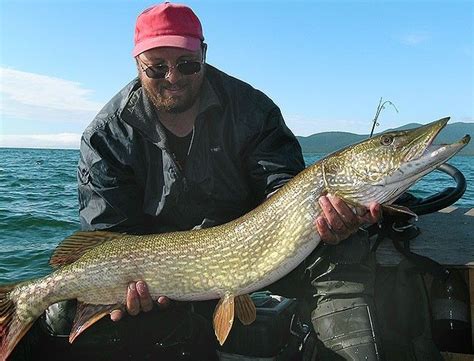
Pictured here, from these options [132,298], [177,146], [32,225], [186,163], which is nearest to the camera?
[132,298]

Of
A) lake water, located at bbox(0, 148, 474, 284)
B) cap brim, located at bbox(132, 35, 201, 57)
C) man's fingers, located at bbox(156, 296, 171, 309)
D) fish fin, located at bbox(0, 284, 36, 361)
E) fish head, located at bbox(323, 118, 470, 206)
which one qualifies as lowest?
lake water, located at bbox(0, 148, 474, 284)

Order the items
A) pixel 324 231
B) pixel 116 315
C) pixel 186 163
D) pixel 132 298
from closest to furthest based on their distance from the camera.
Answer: pixel 324 231 → pixel 132 298 → pixel 116 315 → pixel 186 163

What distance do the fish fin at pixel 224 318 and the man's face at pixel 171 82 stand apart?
1.42m

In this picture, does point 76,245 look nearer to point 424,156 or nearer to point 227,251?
point 227,251

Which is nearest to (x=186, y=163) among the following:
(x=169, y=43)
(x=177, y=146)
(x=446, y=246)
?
(x=177, y=146)

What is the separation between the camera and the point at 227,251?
3143 mm

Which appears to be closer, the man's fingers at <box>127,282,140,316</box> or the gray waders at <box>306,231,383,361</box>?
the gray waders at <box>306,231,383,361</box>

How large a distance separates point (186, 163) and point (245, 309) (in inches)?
46.1

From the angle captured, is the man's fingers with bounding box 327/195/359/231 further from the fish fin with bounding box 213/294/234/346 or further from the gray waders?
the fish fin with bounding box 213/294/234/346

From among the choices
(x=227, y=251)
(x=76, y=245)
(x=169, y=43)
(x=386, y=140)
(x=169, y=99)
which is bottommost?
(x=76, y=245)

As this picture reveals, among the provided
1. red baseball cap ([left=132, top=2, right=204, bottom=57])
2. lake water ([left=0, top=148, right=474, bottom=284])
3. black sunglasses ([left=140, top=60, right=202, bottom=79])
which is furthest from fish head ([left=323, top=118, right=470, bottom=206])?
lake water ([left=0, top=148, right=474, bottom=284])

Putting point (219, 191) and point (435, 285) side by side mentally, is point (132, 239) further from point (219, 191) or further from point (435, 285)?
point (435, 285)

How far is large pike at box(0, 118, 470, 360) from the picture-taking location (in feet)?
9.18

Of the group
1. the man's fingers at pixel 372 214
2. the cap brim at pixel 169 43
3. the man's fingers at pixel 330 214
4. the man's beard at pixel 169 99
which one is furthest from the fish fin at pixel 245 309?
the cap brim at pixel 169 43
